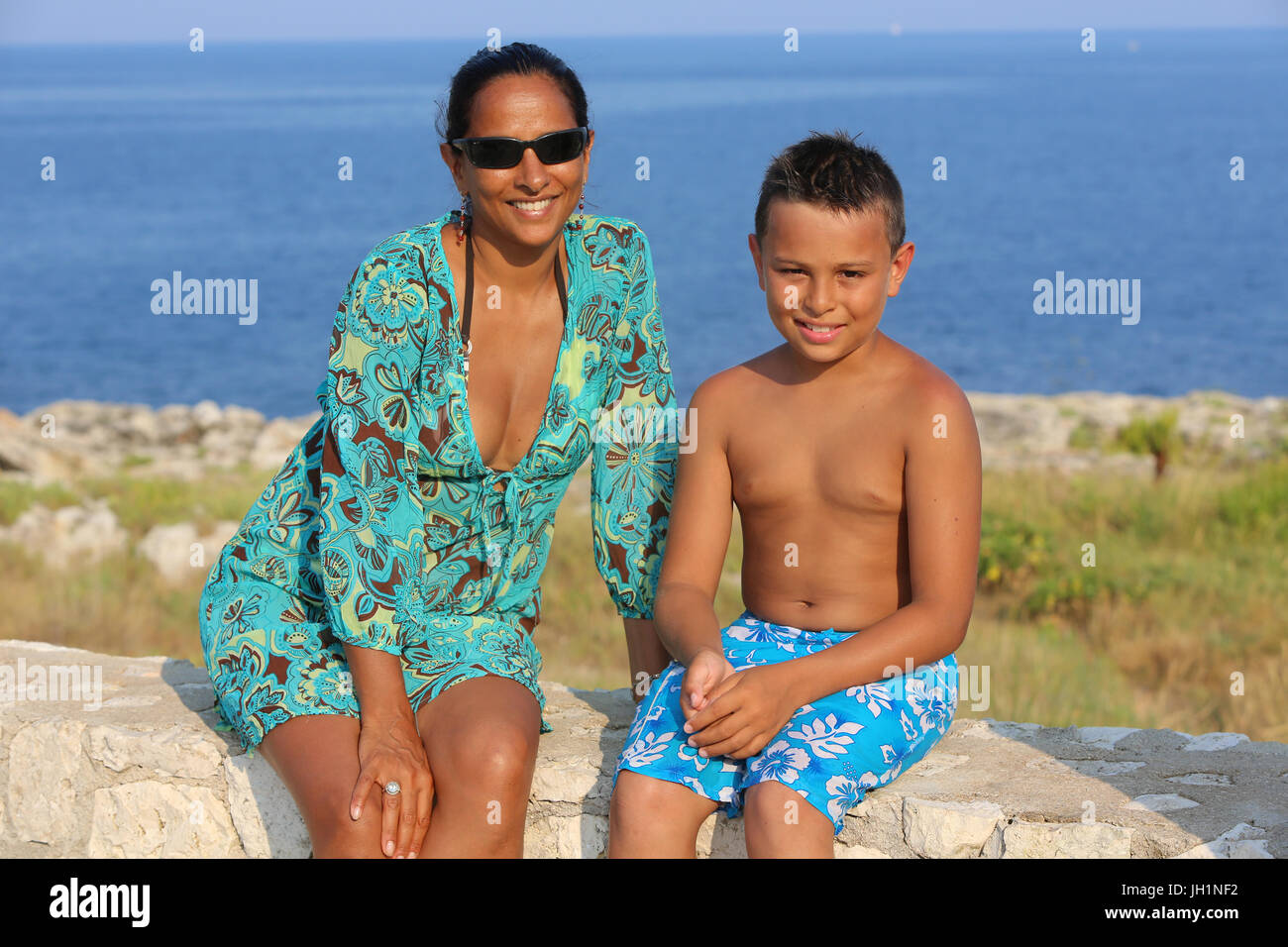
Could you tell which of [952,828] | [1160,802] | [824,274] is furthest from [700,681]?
[1160,802]

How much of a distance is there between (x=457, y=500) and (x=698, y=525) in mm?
532

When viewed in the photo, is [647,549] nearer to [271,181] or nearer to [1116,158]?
[271,181]

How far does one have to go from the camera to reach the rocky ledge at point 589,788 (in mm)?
2479

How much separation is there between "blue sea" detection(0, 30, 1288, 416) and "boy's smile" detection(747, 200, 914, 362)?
730mm

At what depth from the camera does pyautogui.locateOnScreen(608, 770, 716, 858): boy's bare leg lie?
2.41 metres

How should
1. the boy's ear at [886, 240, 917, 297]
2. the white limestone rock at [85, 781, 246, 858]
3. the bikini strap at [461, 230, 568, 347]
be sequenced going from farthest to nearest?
the white limestone rock at [85, 781, 246, 858] < the bikini strap at [461, 230, 568, 347] < the boy's ear at [886, 240, 917, 297]

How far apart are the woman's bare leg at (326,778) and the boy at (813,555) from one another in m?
0.47

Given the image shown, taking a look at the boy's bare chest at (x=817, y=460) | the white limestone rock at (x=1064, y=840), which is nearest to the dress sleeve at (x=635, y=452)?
the boy's bare chest at (x=817, y=460)

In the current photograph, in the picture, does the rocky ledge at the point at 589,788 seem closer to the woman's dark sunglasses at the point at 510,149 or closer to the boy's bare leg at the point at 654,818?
the boy's bare leg at the point at 654,818

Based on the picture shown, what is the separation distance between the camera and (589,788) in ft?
9.09

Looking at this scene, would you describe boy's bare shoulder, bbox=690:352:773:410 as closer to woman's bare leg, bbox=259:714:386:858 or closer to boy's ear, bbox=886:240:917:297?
boy's ear, bbox=886:240:917:297

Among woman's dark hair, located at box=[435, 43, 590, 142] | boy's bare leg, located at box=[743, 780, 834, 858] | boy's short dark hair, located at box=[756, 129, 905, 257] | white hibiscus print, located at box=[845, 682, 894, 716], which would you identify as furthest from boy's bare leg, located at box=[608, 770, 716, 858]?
woman's dark hair, located at box=[435, 43, 590, 142]

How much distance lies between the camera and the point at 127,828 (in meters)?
3.04

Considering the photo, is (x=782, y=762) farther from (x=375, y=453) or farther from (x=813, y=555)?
(x=375, y=453)
